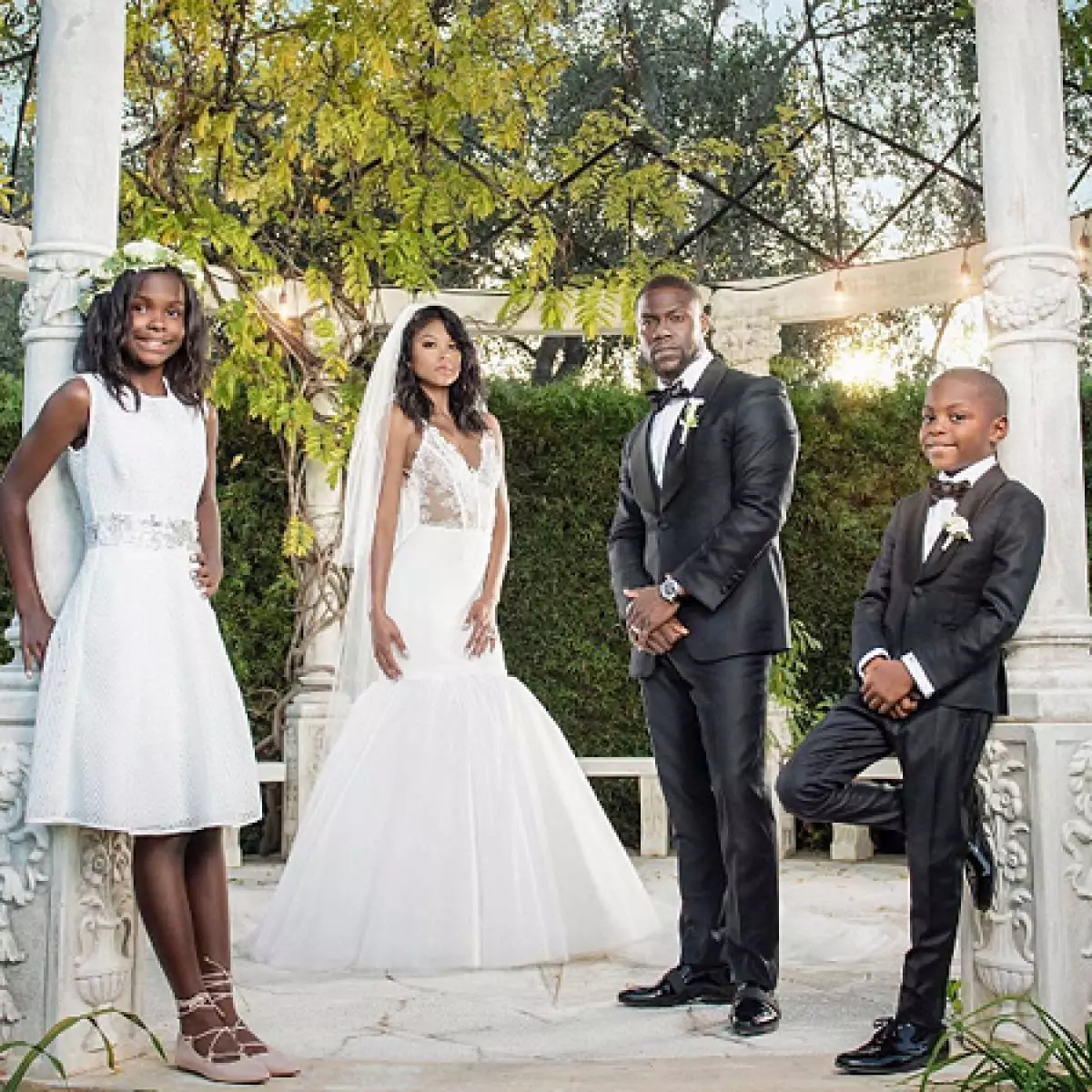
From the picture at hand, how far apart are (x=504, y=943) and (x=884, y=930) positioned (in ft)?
4.94

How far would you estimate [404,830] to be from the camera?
4586 mm

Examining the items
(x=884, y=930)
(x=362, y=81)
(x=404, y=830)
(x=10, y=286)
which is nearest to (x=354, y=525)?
(x=404, y=830)

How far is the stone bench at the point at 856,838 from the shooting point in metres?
7.24

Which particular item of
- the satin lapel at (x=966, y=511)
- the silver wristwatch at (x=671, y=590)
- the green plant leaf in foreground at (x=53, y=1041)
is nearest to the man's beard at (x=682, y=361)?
the silver wristwatch at (x=671, y=590)

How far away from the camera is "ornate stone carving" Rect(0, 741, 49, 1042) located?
324 cm

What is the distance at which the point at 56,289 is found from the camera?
3.44 metres

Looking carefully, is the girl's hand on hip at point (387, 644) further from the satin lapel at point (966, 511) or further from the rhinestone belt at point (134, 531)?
the satin lapel at point (966, 511)

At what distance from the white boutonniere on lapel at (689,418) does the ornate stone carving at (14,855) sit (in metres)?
1.86

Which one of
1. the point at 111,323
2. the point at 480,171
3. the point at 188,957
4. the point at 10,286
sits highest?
the point at 10,286

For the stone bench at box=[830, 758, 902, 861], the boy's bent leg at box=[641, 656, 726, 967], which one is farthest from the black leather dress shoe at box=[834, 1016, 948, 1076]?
the stone bench at box=[830, 758, 902, 861]

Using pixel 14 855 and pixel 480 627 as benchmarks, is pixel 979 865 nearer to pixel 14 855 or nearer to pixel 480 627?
pixel 480 627

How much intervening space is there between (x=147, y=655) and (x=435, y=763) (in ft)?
5.46

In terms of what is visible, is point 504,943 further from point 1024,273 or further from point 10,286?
point 10,286

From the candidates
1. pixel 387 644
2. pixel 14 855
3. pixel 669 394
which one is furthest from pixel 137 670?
pixel 387 644
